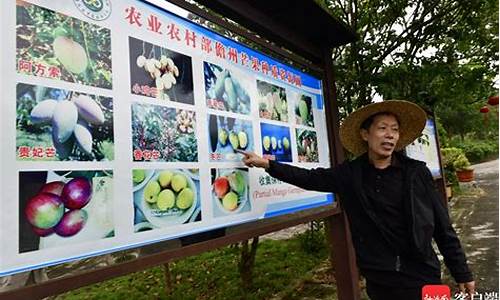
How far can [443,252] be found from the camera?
5.71 ft

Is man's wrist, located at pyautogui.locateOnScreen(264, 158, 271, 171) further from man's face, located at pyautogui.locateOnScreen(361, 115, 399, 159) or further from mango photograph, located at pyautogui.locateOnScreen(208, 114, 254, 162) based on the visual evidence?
man's face, located at pyautogui.locateOnScreen(361, 115, 399, 159)

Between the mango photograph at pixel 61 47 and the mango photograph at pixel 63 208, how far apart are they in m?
0.33

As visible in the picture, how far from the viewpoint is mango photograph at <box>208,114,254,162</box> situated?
1728 mm

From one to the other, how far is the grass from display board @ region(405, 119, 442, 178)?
6.49 feet

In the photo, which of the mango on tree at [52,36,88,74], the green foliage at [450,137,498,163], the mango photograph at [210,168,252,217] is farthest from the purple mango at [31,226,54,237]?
the green foliage at [450,137,498,163]

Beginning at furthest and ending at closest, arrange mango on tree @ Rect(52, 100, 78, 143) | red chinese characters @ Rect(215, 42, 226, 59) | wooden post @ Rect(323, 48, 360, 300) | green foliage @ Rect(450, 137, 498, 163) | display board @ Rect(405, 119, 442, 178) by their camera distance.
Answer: green foliage @ Rect(450, 137, 498, 163) < display board @ Rect(405, 119, 442, 178) < wooden post @ Rect(323, 48, 360, 300) < red chinese characters @ Rect(215, 42, 226, 59) < mango on tree @ Rect(52, 100, 78, 143)

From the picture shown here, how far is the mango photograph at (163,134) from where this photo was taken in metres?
1.38

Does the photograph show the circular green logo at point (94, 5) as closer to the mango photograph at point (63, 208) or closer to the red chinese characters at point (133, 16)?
the red chinese characters at point (133, 16)

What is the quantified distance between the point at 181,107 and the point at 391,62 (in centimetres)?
270

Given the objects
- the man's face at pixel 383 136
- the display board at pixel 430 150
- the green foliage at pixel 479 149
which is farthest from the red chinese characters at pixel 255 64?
the green foliage at pixel 479 149

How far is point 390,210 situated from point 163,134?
3.68 ft

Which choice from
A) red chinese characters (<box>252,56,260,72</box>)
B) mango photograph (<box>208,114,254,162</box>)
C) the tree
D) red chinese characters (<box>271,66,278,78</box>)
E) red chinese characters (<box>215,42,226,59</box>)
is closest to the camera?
mango photograph (<box>208,114,254,162</box>)

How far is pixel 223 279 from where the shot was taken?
430 centimetres

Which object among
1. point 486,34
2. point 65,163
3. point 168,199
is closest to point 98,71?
point 65,163
